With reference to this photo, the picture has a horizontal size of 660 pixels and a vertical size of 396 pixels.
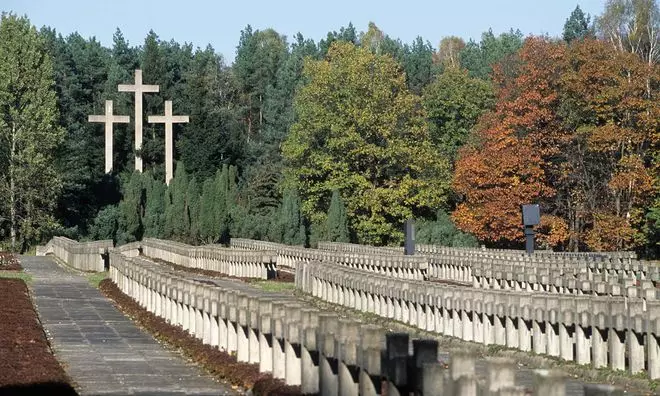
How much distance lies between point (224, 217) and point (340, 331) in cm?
8266

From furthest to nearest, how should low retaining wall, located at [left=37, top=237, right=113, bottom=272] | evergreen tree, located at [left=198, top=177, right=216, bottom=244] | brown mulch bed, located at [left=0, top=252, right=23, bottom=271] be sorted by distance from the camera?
evergreen tree, located at [left=198, top=177, right=216, bottom=244] → low retaining wall, located at [left=37, top=237, right=113, bottom=272] → brown mulch bed, located at [left=0, top=252, right=23, bottom=271]

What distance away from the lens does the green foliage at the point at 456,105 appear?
376 feet

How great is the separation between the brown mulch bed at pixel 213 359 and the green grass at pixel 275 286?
40.0 feet

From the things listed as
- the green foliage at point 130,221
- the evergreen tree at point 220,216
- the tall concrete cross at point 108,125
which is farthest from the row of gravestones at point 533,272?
the tall concrete cross at point 108,125

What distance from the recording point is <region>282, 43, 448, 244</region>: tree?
305 ft

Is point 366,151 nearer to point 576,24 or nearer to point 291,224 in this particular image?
point 291,224

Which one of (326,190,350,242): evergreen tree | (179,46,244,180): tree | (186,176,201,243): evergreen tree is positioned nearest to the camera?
(326,190,350,242): evergreen tree

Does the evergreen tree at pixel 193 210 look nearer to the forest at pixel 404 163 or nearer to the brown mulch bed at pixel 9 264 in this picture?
the forest at pixel 404 163

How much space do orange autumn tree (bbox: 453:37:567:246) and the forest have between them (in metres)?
0.10

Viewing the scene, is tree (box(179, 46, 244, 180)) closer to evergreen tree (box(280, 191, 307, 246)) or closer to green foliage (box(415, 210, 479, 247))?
evergreen tree (box(280, 191, 307, 246))

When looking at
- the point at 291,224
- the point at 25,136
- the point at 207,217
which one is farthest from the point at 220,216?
the point at 25,136

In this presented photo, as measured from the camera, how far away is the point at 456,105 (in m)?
115

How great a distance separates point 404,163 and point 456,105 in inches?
878

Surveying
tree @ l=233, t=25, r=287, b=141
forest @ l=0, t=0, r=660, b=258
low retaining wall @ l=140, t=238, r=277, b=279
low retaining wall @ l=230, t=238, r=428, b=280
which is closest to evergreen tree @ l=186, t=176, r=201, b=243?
forest @ l=0, t=0, r=660, b=258
